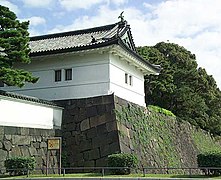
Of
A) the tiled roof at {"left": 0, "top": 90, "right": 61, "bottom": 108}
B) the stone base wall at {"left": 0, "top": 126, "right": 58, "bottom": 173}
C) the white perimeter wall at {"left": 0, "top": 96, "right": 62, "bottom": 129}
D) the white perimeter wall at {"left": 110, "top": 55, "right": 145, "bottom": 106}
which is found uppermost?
the white perimeter wall at {"left": 110, "top": 55, "right": 145, "bottom": 106}

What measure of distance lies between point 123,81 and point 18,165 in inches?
386

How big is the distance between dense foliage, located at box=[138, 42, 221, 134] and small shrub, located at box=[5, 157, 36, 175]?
74.9ft

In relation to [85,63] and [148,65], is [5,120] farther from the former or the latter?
[148,65]

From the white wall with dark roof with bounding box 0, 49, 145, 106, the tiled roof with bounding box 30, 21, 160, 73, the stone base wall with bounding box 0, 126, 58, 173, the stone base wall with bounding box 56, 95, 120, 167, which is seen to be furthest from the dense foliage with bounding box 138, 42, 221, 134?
the stone base wall with bounding box 0, 126, 58, 173

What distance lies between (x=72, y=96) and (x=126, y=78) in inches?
165

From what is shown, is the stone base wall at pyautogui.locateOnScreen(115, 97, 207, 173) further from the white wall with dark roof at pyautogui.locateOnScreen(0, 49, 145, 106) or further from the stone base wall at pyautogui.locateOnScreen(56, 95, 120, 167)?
the white wall with dark roof at pyautogui.locateOnScreen(0, 49, 145, 106)

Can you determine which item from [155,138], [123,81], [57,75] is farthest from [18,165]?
[155,138]

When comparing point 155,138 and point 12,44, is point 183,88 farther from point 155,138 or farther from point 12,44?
point 12,44

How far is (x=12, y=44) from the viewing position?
699 inches

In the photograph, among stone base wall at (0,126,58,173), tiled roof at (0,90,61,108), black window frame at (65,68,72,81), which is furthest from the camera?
black window frame at (65,68,72,81)

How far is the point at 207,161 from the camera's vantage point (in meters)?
16.1

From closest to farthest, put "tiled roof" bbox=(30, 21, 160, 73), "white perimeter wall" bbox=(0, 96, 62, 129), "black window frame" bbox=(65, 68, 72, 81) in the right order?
"white perimeter wall" bbox=(0, 96, 62, 129) < "black window frame" bbox=(65, 68, 72, 81) < "tiled roof" bbox=(30, 21, 160, 73)

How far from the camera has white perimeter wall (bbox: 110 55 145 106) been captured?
22.5 metres

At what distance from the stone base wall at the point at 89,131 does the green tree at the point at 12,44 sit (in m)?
4.74
